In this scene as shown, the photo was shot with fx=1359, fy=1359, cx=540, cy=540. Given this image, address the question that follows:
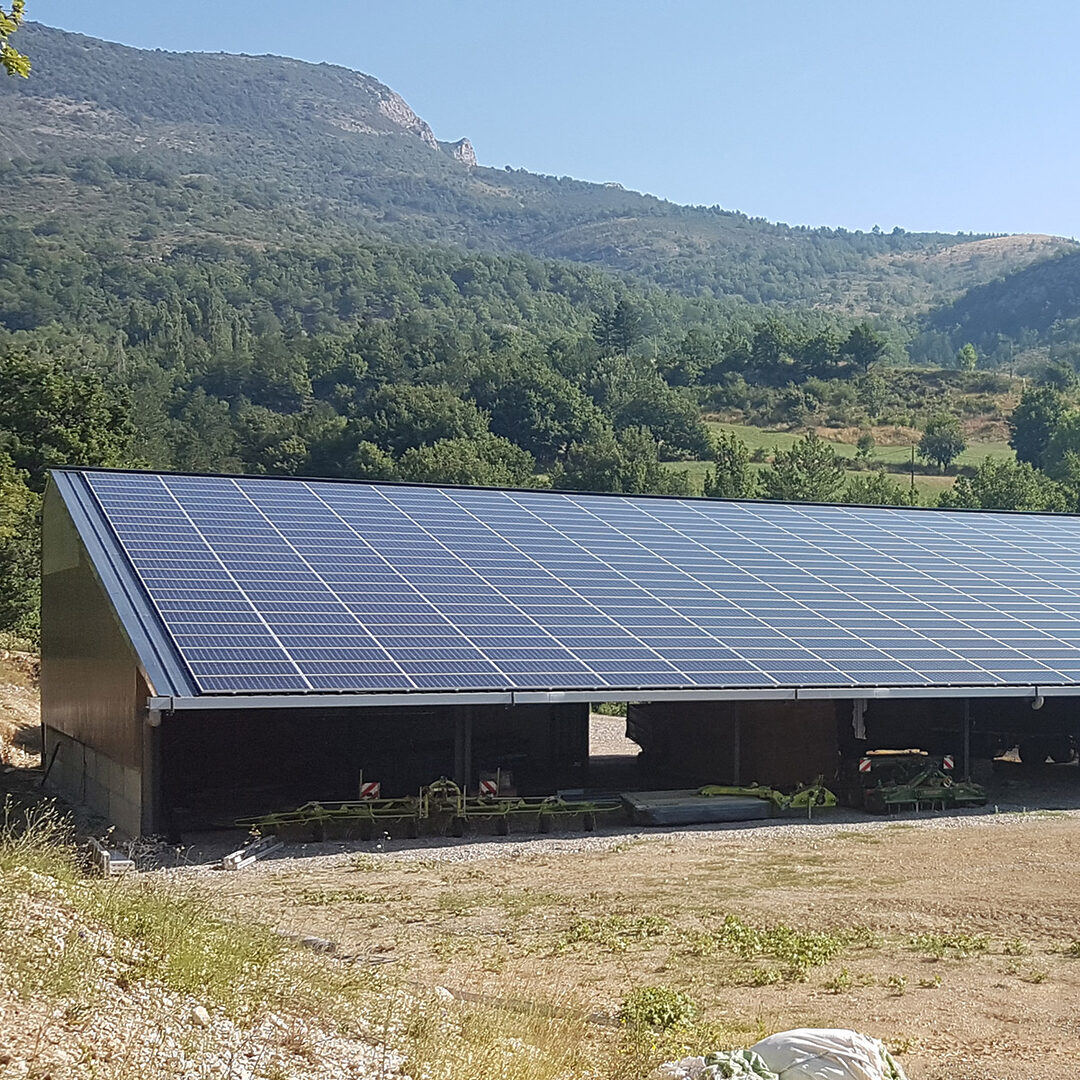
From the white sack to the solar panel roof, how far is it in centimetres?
1190

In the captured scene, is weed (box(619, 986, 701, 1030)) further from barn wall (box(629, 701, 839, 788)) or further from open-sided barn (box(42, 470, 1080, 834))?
barn wall (box(629, 701, 839, 788))

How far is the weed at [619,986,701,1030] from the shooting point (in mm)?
11453

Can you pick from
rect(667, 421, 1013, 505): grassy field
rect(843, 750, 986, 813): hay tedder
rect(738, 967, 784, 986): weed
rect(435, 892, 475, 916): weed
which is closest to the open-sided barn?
rect(843, 750, 986, 813): hay tedder

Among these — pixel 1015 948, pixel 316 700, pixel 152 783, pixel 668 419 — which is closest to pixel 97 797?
pixel 152 783

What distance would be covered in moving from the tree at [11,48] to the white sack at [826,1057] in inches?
349

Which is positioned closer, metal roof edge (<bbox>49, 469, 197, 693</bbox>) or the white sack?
the white sack

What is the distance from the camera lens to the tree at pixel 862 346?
160 metres

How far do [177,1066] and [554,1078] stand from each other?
2549mm

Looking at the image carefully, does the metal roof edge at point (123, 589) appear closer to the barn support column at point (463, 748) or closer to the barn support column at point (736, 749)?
the barn support column at point (463, 748)

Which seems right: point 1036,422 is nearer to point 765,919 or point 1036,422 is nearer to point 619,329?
point 619,329

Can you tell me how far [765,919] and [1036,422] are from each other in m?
122

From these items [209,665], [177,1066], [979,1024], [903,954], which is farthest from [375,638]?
[177,1066]

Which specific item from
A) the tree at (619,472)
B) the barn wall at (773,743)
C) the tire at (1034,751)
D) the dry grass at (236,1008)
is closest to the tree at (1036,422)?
the tree at (619,472)

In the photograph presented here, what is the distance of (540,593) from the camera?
2694cm
